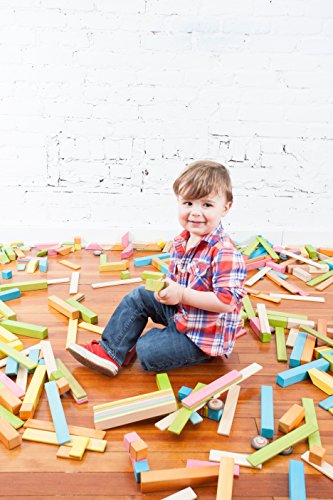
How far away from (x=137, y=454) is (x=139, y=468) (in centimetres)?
4

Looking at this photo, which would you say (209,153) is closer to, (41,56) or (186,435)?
(41,56)


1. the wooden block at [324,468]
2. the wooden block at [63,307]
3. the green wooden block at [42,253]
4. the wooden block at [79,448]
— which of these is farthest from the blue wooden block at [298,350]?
the green wooden block at [42,253]

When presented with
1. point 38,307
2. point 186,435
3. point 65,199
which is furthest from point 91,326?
point 65,199

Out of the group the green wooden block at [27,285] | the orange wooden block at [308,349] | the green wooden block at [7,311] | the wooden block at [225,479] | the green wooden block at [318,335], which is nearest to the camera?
the wooden block at [225,479]

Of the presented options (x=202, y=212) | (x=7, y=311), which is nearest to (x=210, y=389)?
(x=202, y=212)

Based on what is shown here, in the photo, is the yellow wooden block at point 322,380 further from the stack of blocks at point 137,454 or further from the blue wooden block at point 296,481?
the stack of blocks at point 137,454

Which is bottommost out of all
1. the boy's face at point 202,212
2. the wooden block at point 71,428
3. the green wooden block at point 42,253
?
the wooden block at point 71,428

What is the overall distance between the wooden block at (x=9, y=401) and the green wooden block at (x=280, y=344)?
1106mm

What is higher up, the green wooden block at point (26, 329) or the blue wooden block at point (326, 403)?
the green wooden block at point (26, 329)

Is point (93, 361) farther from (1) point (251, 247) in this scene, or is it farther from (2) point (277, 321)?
(1) point (251, 247)

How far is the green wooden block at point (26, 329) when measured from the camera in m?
2.33

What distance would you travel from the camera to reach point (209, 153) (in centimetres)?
342

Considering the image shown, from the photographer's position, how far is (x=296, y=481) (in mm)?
1526

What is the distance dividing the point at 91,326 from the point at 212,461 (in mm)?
1015
